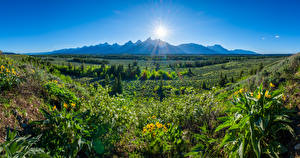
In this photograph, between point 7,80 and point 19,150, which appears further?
→ point 7,80

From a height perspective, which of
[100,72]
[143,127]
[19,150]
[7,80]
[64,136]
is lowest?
[100,72]

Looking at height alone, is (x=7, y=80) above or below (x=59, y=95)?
above

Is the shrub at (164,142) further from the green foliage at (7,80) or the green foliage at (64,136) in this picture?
the green foliage at (7,80)

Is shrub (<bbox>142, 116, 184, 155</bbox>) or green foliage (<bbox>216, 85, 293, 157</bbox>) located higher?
green foliage (<bbox>216, 85, 293, 157</bbox>)

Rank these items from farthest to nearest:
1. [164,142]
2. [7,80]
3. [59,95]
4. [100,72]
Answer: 1. [100,72]
2. [59,95]
3. [7,80]
4. [164,142]

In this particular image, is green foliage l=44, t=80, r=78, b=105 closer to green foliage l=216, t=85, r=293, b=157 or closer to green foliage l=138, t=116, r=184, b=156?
green foliage l=138, t=116, r=184, b=156

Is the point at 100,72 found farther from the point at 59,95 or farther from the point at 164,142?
the point at 164,142

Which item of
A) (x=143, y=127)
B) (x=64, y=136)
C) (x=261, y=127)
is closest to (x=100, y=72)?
(x=143, y=127)

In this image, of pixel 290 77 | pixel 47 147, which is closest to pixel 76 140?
pixel 47 147

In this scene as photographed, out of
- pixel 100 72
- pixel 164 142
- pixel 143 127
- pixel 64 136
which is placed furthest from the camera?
pixel 100 72

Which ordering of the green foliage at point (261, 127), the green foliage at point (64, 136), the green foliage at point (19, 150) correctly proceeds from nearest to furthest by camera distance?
1. the green foliage at point (19, 150)
2. the green foliage at point (261, 127)
3. the green foliage at point (64, 136)

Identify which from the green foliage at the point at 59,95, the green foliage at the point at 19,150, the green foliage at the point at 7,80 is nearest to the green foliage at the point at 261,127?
the green foliage at the point at 19,150

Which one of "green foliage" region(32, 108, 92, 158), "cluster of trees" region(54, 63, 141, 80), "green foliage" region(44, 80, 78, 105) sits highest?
"green foliage" region(44, 80, 78, 105)

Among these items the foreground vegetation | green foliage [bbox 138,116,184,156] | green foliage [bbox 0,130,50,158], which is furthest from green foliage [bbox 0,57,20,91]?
green foliage [bbox 138,116,184,156]
